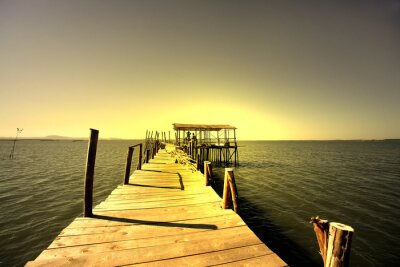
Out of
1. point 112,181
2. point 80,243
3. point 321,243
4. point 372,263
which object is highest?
point 321,243

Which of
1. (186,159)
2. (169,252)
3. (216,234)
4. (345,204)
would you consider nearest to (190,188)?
(216,234)

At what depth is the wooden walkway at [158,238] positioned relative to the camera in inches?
121

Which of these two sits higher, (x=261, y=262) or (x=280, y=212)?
(x=261, y=262)

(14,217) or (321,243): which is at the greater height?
(321,243)

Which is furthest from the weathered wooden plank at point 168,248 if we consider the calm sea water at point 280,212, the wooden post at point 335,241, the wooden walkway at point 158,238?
the calm sea water at point 280,212

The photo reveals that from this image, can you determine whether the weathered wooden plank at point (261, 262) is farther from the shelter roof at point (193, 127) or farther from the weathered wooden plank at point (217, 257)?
the shelter roof at point (193, 127)

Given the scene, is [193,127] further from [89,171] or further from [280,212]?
[89,171]

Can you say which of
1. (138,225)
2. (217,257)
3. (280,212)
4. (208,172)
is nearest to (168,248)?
(217,257)

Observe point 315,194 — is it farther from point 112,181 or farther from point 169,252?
point 112,181

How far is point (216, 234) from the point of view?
3.90m

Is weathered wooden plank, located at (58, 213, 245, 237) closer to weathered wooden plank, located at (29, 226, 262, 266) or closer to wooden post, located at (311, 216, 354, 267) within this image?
weathered wooden plank, located at (29, 226, 262, 266)

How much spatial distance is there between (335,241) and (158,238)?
2.92 metres

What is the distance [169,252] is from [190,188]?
4.16 metres

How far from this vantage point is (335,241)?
242 centimetres
